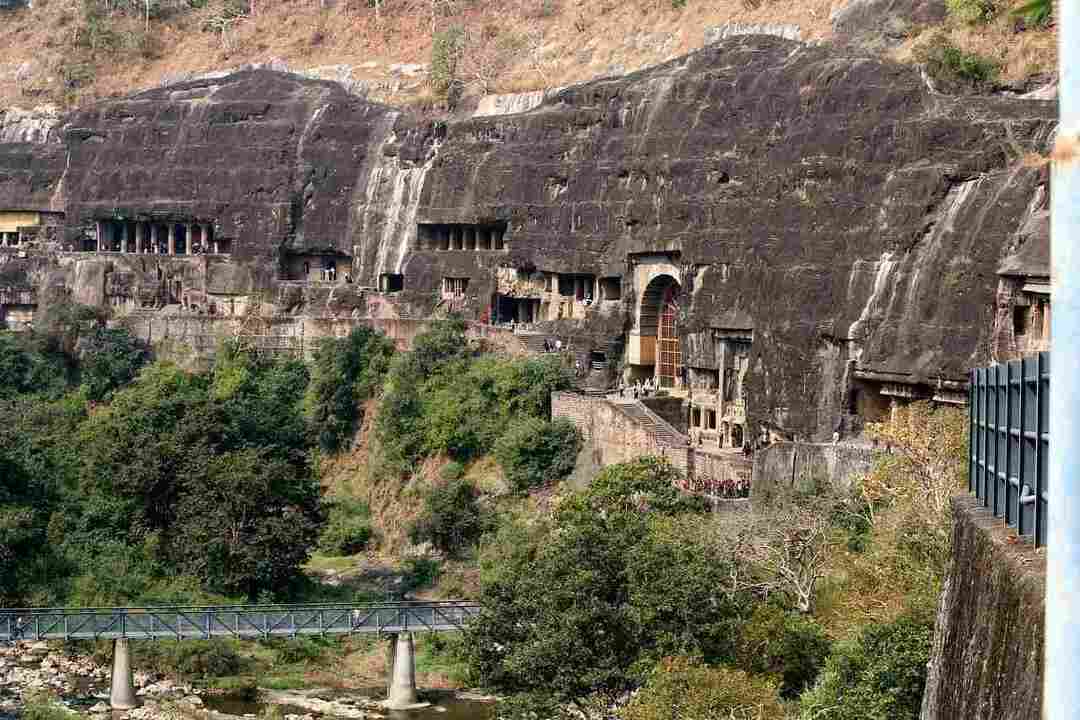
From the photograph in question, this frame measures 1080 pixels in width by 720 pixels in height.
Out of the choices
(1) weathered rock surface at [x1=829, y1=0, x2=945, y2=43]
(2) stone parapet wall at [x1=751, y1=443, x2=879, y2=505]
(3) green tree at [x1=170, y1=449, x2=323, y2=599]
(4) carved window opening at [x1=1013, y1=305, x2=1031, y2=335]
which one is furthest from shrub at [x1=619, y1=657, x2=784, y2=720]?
(1) weathered rock surface at [x1=829, y1=0, x2=945, y2=43]

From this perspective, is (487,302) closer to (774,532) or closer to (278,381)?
(278,381)

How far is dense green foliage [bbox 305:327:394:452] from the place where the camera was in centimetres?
6031

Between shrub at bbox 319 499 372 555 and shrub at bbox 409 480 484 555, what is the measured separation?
8.83 feet

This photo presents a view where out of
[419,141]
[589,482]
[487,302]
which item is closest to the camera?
[589,482]

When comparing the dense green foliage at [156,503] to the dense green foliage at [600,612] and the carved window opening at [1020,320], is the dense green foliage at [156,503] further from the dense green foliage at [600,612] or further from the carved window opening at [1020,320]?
the carved window opening at [1020,320]

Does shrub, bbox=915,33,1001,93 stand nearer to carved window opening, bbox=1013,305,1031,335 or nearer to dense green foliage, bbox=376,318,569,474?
carved window opening, bbox=1013,305,1031,335

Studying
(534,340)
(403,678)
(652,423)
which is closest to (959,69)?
(652,423)

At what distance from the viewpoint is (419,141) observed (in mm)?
67625

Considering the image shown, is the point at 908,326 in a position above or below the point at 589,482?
above

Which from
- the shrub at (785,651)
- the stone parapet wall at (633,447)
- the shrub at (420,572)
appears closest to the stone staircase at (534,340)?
the stone parapet wall at (633,447)

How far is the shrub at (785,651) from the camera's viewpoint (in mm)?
31672

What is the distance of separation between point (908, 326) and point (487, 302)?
72.9 feet

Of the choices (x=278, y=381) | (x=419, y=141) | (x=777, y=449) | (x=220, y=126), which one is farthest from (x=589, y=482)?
(x=220, y=126)

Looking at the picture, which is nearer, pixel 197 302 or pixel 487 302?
pixel 487 302
